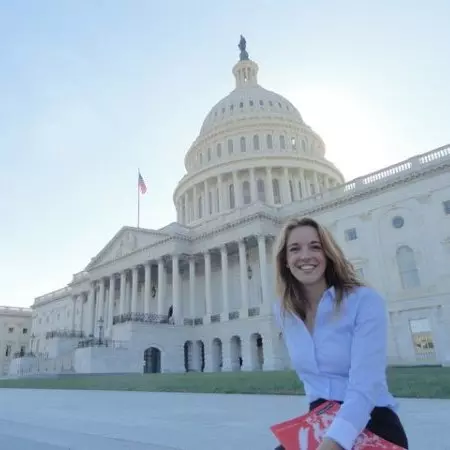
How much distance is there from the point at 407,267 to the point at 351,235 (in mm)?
6046

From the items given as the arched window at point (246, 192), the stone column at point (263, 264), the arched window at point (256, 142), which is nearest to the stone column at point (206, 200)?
the arched window at point (246, 192)

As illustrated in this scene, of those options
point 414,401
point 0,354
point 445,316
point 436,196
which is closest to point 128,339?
point 445,316

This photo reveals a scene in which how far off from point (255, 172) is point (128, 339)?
32.8 meters

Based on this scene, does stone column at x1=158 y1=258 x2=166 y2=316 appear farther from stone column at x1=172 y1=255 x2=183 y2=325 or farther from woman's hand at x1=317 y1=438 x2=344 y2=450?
woman's hand at x1=317 y1=438 x2=344 y2=450

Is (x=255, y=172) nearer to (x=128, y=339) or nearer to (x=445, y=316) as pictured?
(x=128, y=339)

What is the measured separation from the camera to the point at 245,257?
44.7 m

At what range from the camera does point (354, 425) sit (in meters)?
2.23

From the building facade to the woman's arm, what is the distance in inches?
3835

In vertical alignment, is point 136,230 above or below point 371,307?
above

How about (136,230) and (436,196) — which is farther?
(136,230)

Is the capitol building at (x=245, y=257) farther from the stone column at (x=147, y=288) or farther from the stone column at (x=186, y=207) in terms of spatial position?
the stone column at (x=186, y=207)

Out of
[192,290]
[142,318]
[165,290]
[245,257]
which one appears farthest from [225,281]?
[165,290]

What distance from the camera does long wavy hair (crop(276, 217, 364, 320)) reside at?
2799 millimetres

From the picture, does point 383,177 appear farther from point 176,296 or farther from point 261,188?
point 261,188
